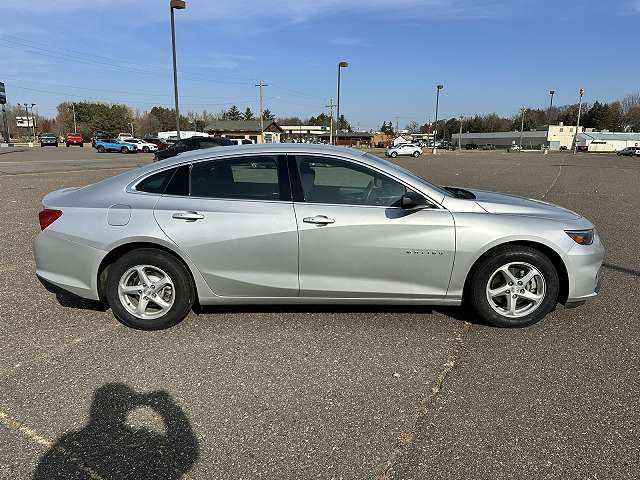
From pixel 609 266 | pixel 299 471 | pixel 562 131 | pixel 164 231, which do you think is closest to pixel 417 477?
pixel 299 471

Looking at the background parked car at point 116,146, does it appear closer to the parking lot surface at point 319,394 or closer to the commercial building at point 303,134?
the commercial building at point 303,134

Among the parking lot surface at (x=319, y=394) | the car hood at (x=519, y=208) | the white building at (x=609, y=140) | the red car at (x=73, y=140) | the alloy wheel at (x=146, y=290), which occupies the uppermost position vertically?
the white building at (x=609, y=140)

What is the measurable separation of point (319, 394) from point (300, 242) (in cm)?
121

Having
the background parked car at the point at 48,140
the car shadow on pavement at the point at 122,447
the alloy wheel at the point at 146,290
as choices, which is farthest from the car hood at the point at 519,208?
the background parked car at the point at 48,140

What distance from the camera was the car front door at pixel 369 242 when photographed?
146 inches

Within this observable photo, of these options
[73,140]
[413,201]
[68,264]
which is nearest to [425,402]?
[413,201]

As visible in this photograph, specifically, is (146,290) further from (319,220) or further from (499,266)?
(499,266)

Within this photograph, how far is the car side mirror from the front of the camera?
3705mm

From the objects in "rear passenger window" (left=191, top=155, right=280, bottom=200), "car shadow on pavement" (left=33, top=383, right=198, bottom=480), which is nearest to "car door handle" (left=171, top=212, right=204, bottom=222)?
"rear passenger window" (left=191, top=155, right=280, bottom=200)

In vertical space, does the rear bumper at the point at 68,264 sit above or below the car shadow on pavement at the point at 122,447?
above

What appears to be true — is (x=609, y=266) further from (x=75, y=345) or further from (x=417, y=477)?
(x=75, y=345)

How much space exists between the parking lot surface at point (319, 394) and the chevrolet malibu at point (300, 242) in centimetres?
30

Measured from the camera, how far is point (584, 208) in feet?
35.9

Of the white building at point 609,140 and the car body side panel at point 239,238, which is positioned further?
the white building at point 609,140
